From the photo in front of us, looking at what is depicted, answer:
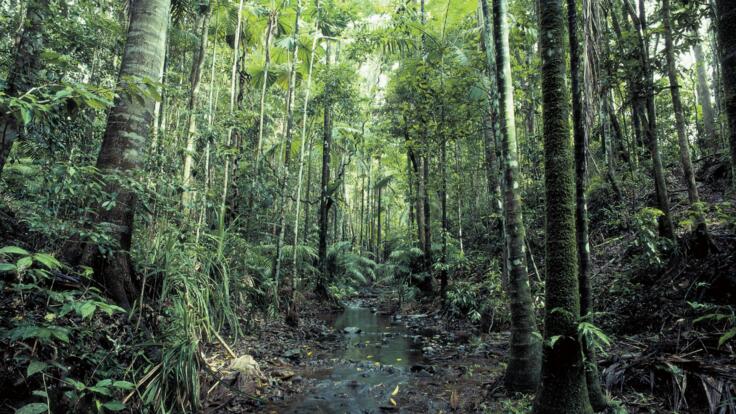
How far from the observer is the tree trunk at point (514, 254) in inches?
184

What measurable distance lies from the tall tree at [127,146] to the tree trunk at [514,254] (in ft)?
14.3

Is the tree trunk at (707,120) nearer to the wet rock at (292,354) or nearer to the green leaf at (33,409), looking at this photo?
the wet rock at (292,354)

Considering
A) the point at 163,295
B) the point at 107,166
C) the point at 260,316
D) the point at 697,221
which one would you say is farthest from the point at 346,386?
the point at 697,221

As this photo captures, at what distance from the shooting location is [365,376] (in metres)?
6.54

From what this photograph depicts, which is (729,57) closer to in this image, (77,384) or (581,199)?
(581,199)

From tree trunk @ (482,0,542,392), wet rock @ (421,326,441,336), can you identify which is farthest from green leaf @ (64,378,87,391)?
wet rock @ (421,326,441,336)

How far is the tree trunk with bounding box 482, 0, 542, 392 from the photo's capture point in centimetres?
468

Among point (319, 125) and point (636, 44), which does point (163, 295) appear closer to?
point (636, 44)

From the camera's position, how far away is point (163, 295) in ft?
13.5

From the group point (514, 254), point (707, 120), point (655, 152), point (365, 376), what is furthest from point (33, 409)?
point (707, 120)

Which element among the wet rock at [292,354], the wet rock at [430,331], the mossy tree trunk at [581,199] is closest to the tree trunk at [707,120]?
the wet rock at [430,331]

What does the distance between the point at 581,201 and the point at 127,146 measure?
15.9ft

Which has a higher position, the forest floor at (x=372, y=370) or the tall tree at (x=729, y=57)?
the tall tree at (x=729, y=57)

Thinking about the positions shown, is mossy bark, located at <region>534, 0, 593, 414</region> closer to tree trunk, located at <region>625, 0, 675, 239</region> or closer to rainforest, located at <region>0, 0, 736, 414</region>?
rainforest, located at <region>0, 0, 736, 414</region>
